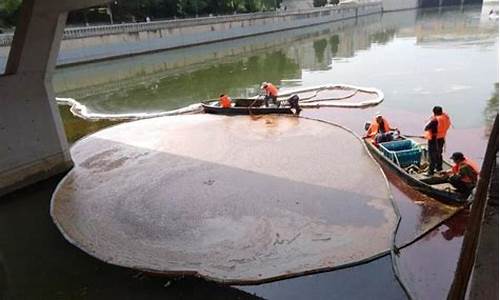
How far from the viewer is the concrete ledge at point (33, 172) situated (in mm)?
10508

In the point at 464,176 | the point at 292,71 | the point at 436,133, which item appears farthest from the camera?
the point at 292,71

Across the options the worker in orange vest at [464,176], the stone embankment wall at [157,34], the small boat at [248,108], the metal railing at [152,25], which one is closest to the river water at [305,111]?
the worker in orange vest at [464,176]

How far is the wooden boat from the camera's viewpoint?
7.94 meters

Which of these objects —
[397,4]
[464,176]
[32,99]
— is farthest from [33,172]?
[397,4]

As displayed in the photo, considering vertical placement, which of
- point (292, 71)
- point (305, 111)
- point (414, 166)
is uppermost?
point (414, 166)

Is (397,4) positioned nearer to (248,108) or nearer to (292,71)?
(292,71)

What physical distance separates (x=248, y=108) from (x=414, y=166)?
7.87m

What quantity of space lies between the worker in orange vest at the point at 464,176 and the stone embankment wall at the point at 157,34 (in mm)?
30186

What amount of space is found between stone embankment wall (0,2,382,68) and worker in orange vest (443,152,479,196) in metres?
30.2

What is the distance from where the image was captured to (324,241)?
705 centimetres

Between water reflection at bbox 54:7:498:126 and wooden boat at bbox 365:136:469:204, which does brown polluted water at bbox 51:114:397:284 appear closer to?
wooden boat at bbox 365:136:469:204

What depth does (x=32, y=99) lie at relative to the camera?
35.4 ft

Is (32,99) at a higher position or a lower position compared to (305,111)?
higher

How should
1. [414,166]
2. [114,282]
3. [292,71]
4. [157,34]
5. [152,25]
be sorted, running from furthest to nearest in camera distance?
[157,34] → [152,25] → [292,71] → [414,166] → [114,282]
